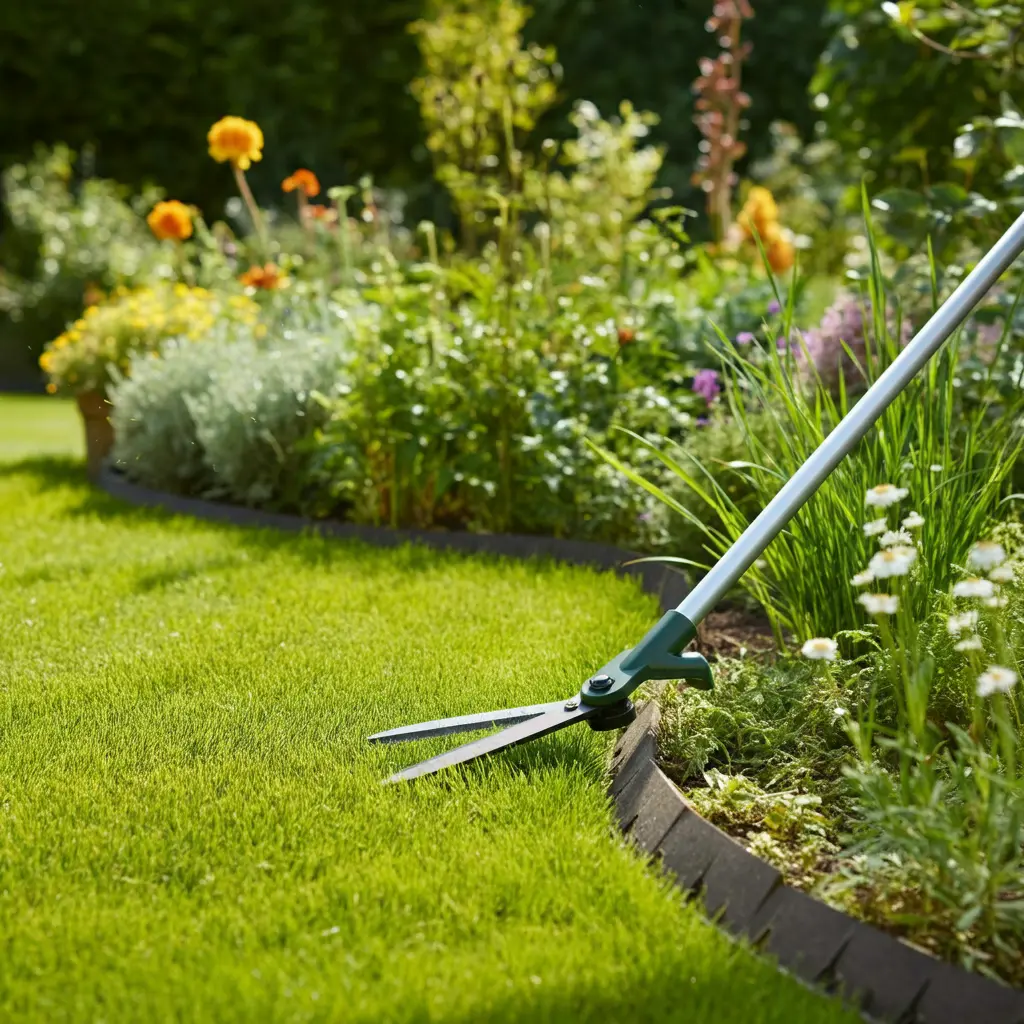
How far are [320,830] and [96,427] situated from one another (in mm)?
4342

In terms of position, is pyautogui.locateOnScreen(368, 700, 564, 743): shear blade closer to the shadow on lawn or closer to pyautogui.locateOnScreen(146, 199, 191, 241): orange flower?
the shadow on lawn

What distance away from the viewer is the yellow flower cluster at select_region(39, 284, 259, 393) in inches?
234

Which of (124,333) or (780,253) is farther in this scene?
(780,253)

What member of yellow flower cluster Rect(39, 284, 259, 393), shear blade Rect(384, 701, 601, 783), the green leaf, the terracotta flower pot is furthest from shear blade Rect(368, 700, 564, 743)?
the terracotta flower pot

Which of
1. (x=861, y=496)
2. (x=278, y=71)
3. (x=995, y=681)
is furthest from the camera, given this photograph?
(x=278, y=71)

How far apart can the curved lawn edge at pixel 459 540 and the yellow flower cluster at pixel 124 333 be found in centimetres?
104

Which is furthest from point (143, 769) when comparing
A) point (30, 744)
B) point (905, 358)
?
point (905, 358)

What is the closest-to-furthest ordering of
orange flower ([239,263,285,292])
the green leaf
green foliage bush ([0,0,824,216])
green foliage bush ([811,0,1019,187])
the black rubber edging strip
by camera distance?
the black rubber edging strip, the green leaf, green foliage bush ([811,0,1019,187]), orange flower ([239,263,285,292]), green foliage bush ([0,0,824,216])

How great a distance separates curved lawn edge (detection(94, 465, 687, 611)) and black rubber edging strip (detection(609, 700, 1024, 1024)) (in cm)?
129

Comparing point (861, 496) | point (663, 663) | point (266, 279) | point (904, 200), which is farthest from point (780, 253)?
point (663, 663)

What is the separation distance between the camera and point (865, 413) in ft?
7.00

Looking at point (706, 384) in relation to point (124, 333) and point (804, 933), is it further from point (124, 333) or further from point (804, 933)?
point (124, 333)

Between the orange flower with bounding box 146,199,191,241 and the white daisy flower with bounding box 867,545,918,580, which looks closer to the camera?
the white daisy flower with bounding box 867,545,918,580

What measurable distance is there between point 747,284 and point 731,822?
4338 millimetres
